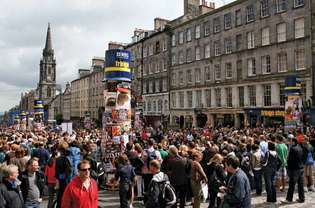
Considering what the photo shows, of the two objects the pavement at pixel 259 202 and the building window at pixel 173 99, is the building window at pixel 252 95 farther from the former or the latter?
the pavement at pixel 259 202

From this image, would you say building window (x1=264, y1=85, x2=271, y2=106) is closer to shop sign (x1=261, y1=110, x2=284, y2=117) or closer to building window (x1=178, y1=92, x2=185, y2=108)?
shop sign (x1=261, y1=110, x2=284, y2=117)

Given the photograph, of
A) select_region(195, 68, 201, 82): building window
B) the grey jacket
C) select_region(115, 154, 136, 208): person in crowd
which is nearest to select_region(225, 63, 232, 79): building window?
select_region(195, 68, 201, 82): building window

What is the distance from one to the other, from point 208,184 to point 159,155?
1.95m

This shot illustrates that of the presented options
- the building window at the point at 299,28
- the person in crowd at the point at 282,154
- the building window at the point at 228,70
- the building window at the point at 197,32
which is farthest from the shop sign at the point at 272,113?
the person in crowd at the point at 282,154

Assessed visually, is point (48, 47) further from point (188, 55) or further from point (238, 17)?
point (238, 17)

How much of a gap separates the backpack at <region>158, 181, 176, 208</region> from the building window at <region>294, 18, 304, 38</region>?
26589 millimetres

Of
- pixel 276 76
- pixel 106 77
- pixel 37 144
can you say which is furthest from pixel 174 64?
pixel 37 144

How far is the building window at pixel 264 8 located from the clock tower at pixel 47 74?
93833 millimetres

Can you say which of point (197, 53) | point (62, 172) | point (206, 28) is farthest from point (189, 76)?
point (62, 172)

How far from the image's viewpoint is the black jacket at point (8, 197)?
4.82 meters

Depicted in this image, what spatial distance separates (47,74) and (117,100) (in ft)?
358

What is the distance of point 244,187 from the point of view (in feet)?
18.2

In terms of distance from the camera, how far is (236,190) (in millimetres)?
5469

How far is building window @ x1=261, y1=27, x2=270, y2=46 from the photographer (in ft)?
103
